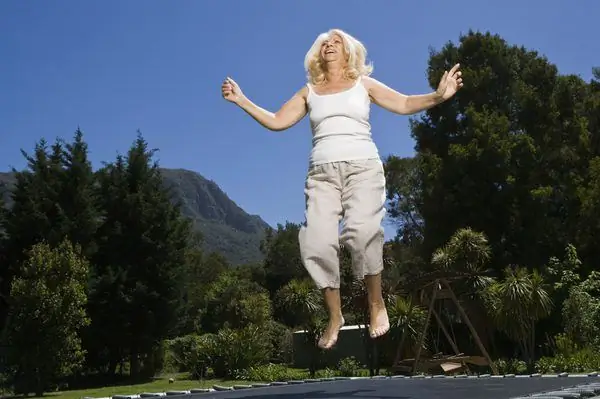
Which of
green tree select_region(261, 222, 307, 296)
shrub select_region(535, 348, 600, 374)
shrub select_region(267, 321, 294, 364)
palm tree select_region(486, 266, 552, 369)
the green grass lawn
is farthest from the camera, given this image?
green tree select_region(261, 222, 307, 296)

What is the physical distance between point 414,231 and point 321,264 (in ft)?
82.6

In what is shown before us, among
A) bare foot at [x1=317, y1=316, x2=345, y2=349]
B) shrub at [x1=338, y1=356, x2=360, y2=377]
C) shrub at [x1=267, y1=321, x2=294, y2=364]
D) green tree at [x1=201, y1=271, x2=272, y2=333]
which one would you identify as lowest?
bare foot at [x1=317, y1=316, x2=345, y2=349]

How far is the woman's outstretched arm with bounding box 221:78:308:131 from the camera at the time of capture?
4574mm

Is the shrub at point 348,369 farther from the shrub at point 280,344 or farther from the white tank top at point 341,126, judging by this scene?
the white tank top at point 341,126

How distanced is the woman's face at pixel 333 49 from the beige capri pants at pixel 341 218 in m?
0.78

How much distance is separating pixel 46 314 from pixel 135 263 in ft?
18.4

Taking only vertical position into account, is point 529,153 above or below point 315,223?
above

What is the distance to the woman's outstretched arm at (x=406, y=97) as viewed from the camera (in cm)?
439

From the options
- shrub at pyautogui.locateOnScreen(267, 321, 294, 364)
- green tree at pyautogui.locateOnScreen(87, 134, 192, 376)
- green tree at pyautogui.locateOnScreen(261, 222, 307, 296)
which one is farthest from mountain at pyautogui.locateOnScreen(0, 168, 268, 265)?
green tree at pyautogui.locateOnScreen(87, 134, 192, 376)

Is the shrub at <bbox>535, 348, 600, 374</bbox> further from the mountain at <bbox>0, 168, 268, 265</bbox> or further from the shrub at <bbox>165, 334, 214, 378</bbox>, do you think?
the mountain at <bbox>0, 168, 268, 265</bbox>

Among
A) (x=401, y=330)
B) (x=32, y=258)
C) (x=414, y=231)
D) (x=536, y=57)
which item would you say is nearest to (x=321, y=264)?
(x=32, y=258)

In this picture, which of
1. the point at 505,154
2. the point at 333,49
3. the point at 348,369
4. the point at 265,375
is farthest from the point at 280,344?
the point at 333,49

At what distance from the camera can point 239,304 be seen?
21.5m

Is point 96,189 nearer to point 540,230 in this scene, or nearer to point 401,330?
point 401,330
